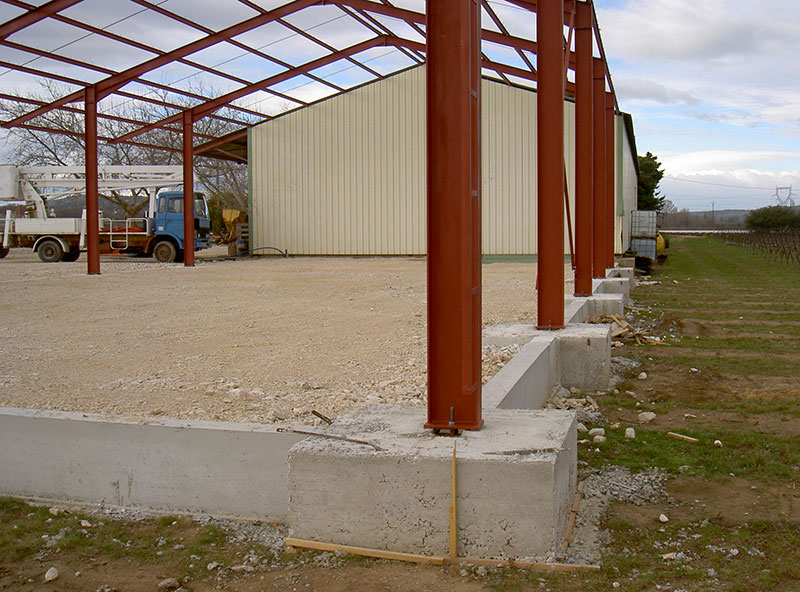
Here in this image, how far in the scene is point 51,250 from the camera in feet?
87.7

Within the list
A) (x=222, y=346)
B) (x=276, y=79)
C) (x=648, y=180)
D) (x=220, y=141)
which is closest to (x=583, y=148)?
(x=222, y=346)

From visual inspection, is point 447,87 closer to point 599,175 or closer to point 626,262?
point 599,175

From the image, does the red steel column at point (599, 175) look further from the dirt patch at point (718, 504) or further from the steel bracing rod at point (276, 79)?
the steel bracing rod at point (276, 79)

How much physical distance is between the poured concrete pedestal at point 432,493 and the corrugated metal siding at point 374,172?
912 inches

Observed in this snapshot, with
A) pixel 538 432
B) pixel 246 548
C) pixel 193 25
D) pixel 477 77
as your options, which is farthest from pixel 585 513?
pixel 193 25

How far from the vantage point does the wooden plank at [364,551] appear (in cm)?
378

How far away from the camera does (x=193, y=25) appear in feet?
59.4

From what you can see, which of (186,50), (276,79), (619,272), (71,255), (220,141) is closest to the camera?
→ (619,272)

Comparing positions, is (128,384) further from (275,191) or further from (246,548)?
(275,191)

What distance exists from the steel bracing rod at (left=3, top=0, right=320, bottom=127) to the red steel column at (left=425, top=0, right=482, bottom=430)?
49.8 feet

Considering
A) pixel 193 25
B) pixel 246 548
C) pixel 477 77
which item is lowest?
pixel 246 548

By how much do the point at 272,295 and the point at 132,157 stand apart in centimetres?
3821

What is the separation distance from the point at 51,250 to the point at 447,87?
25698 mm

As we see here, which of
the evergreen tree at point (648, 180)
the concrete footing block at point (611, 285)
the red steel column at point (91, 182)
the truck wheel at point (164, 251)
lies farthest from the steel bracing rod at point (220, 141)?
the evergreen tree at point (648, 180)
